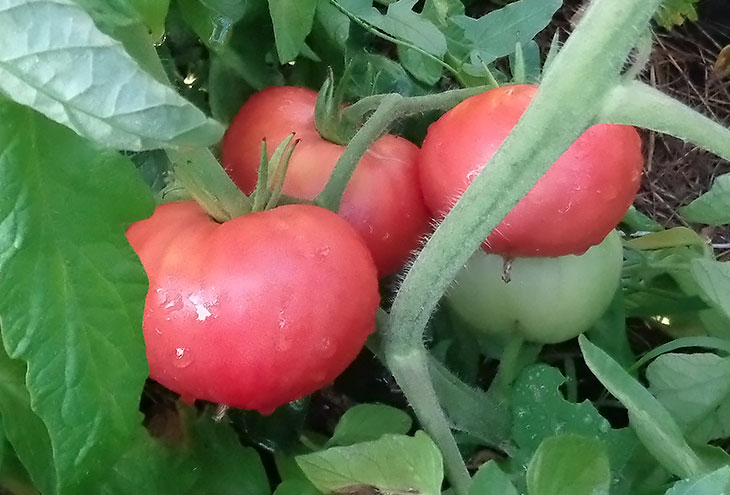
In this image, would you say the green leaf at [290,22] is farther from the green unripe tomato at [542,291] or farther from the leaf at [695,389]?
the leaf at [695,389]

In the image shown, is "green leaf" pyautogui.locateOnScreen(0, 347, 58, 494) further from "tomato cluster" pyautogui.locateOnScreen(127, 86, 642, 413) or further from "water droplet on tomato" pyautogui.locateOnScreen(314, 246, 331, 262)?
"water droplet on tomato" pyautogui.locateOnScreen(314, 246, 331, 262)

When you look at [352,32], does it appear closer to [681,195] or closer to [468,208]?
[468,208]

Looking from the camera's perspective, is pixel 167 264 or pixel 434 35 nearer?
pixel 167 264

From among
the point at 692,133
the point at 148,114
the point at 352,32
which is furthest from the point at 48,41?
the point at 352,32

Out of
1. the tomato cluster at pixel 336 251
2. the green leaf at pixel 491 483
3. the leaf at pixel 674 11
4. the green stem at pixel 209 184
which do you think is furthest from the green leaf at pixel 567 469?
the leaf at pixel 674 11

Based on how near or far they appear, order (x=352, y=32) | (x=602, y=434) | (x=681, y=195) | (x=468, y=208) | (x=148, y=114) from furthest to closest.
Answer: (x=681, y=195) → (x=352, y=32) → (x=602, y=434) → (x=468, y=208) → (x=148, y=114)

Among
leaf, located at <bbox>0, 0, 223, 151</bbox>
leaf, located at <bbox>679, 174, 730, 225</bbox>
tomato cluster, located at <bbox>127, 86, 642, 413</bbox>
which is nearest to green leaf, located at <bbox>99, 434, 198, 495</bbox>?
tomato cluster, located at <bbox>127, 86, 642, 413</bbox>
